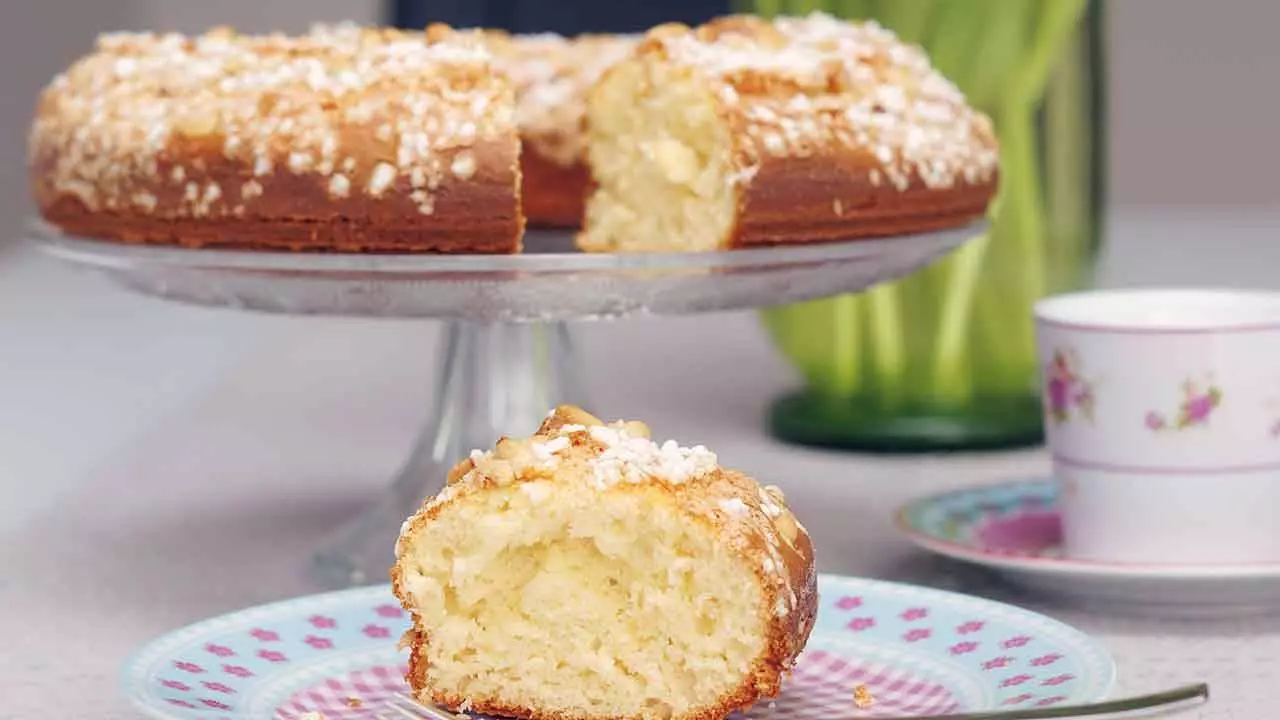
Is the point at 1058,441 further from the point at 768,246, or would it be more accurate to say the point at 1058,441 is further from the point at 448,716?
the point at 448,716

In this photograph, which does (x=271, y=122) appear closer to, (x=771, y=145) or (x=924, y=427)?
(x=771, y=145)

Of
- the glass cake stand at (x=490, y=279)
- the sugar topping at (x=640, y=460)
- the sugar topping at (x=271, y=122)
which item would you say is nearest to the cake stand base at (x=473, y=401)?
the glass cake stand at (x=490, y=279)

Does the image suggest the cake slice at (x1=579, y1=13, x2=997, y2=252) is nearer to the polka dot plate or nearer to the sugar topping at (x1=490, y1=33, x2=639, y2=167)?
the sugar topping at (x1=490, y1=33, x2=639, y2=167)

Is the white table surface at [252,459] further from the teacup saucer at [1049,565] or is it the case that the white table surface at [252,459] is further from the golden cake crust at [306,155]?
the golden cake crust at [306,155]

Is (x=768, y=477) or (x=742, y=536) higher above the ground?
(x=742, y=536)

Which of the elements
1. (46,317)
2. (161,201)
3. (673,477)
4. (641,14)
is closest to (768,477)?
(161,201)
